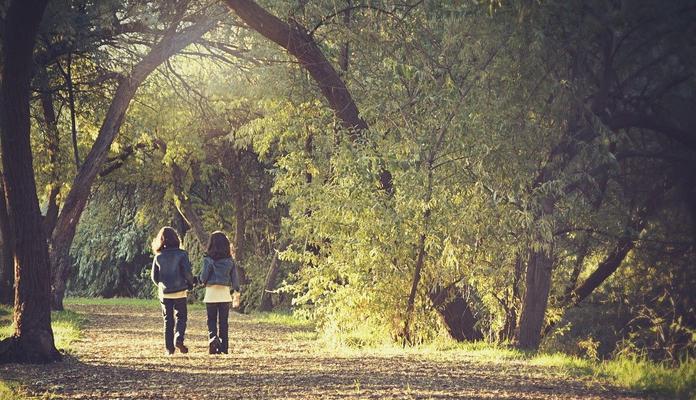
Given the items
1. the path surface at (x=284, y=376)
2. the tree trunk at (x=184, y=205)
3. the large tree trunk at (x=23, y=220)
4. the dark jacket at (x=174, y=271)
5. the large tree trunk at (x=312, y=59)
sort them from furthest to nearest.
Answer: the tree trunk at (x=184, y=205), the large tree trunk at (x=312, y=59), the dark jacket at (x=174, y=271), the large tree trunk at (x=23, y=220), the path surface at (x=284, y=376)

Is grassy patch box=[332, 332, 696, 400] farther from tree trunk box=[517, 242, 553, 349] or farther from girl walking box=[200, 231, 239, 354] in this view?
girl walking box=[200, 231, 239, 354]

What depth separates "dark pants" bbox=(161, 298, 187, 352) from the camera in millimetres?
13578

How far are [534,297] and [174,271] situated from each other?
550 cm

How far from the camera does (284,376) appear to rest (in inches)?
419

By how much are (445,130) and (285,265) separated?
1962 cm

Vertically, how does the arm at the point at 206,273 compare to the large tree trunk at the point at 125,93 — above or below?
below

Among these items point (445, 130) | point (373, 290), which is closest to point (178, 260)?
point (373, 290)

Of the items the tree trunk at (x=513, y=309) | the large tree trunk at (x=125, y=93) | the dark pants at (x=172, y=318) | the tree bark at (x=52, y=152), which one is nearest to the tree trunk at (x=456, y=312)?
the tree trunk at (x=513, y=309)

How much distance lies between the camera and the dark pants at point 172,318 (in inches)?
535

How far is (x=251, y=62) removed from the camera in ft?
60.4

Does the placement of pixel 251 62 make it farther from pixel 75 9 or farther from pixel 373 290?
pixel 373 290

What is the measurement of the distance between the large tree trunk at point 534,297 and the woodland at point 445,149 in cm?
4

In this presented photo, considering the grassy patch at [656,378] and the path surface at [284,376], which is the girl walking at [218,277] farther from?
the grassy patch at [656,378]

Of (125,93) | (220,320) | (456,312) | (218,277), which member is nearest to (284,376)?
(218,277)
